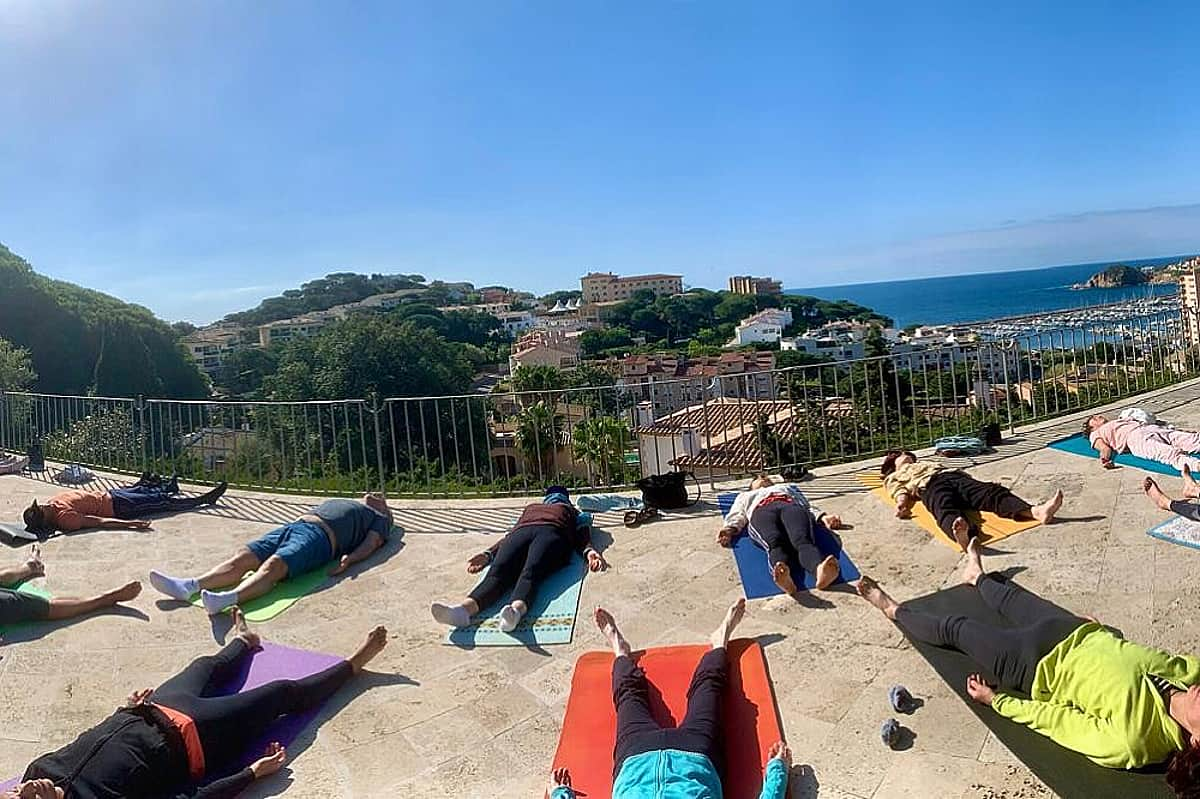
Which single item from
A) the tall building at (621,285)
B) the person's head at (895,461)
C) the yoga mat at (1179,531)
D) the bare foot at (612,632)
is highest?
the tall building at (621,285)

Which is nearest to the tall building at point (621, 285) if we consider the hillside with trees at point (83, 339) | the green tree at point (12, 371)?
the hillside with trees at point (83, 339)

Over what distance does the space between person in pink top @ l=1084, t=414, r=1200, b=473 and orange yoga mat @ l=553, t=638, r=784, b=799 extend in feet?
13.2

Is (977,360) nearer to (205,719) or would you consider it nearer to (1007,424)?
(1007,424)

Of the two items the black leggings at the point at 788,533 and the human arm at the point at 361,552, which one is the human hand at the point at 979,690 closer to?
the black leggings at the point at 788,533

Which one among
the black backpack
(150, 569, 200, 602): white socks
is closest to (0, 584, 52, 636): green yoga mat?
(150, 569, 200, 602): white socks

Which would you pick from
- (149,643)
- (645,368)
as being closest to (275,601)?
(149,643)

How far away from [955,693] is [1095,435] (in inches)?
168

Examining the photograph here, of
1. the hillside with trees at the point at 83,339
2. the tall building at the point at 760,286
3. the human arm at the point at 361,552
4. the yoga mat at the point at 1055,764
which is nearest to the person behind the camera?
the yoga mat at the point at 1055,764

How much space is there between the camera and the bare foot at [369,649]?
3.74 m

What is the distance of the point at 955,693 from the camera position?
305 cm

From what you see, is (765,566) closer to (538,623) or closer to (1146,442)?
(538,623)

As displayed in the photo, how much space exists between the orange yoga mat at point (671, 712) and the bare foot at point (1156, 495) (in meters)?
3.07

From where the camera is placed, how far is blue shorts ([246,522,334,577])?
5031 millimetres

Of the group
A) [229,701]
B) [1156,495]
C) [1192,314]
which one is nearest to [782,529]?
[1156,495]
